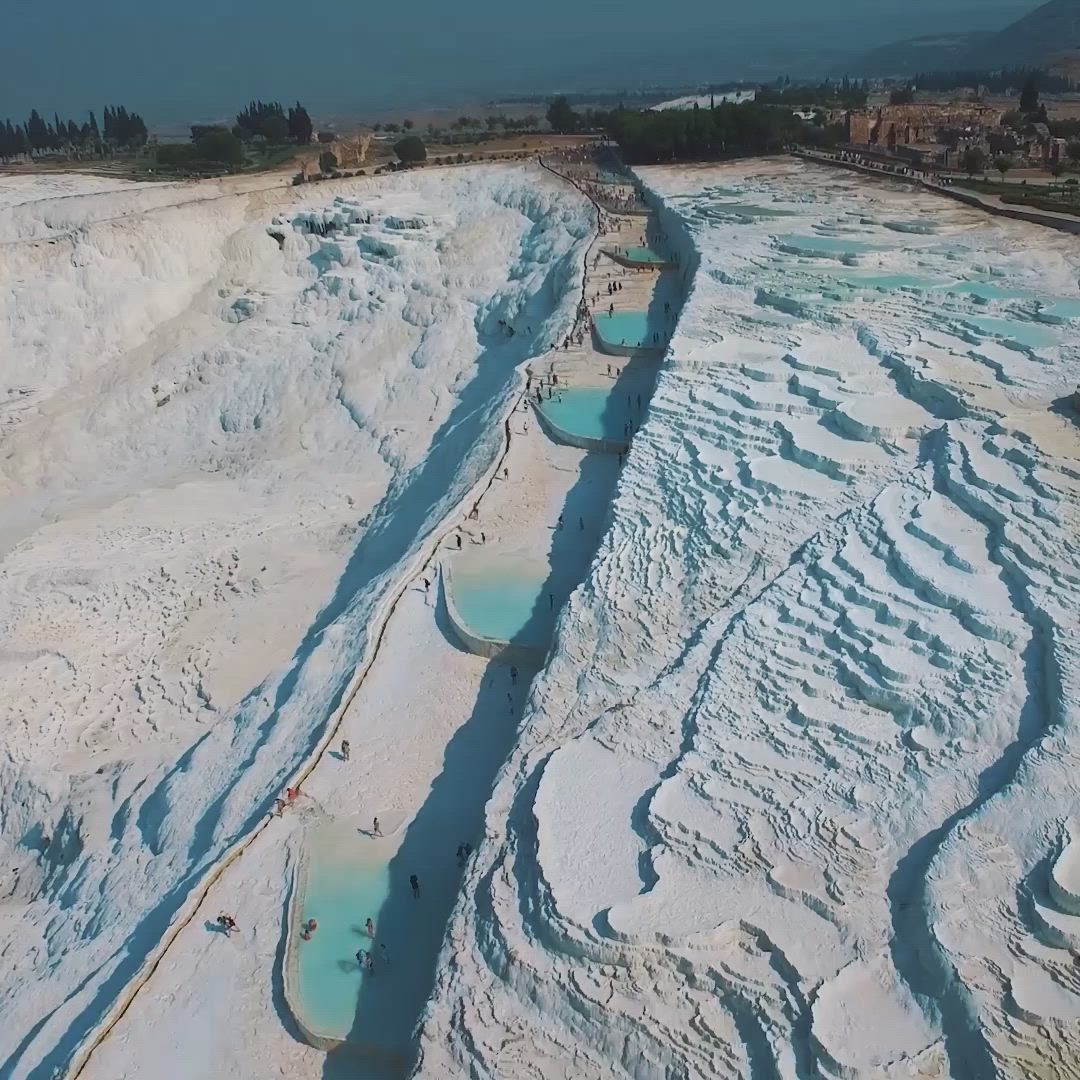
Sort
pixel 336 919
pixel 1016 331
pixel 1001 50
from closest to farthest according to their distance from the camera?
1. pixel 336 919
2. pixel 1016 331
3. pixel 1001 50

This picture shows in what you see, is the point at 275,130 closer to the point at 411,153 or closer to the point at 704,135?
the point at 411,153

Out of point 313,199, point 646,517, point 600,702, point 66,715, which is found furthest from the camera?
point 313,199

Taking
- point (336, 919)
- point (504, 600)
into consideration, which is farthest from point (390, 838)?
point (504, 600)

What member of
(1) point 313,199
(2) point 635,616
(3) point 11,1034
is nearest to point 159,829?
(3) point 11,1034

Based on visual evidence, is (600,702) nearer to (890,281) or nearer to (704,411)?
(704,411)

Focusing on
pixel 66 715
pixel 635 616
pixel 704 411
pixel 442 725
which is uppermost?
pixel 704 411

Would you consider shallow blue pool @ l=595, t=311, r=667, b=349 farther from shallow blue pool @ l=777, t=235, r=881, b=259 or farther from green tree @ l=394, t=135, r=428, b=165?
green tree @ l=394, t=135, r=428, b=165
